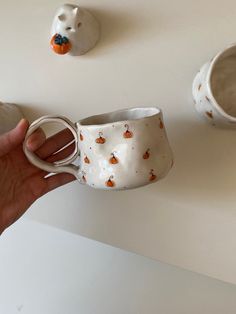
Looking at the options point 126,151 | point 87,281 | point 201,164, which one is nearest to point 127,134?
point 126,151

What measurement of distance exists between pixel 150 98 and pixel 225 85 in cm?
10

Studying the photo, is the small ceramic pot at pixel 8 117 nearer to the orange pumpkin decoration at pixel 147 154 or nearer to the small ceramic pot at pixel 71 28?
the small ceramic pot at pixel 71 28

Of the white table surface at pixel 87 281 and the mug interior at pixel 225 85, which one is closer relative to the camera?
the mug interior at pixel 225 85

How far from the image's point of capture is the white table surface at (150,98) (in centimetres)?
45

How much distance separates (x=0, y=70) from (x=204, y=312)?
49 cm

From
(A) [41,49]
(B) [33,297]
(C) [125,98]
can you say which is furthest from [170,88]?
(B) [33,297]

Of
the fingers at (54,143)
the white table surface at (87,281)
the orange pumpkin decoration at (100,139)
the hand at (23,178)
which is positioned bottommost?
the white table surface at (87,281)

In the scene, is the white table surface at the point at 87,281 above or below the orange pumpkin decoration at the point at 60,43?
below

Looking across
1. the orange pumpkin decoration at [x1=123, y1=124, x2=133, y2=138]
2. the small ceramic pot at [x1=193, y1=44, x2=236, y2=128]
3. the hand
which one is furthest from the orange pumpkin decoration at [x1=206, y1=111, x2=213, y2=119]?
the hand

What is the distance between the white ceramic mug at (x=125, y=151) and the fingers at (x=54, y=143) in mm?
90

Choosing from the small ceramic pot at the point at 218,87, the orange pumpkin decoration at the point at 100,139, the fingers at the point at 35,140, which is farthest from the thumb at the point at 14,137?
the small ceramic pot at the point at 218,87

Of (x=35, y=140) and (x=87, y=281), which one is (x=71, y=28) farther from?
(x=87, y=281)

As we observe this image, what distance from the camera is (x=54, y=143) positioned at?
50cm

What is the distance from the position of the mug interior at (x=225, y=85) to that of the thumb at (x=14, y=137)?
243 millimetres
